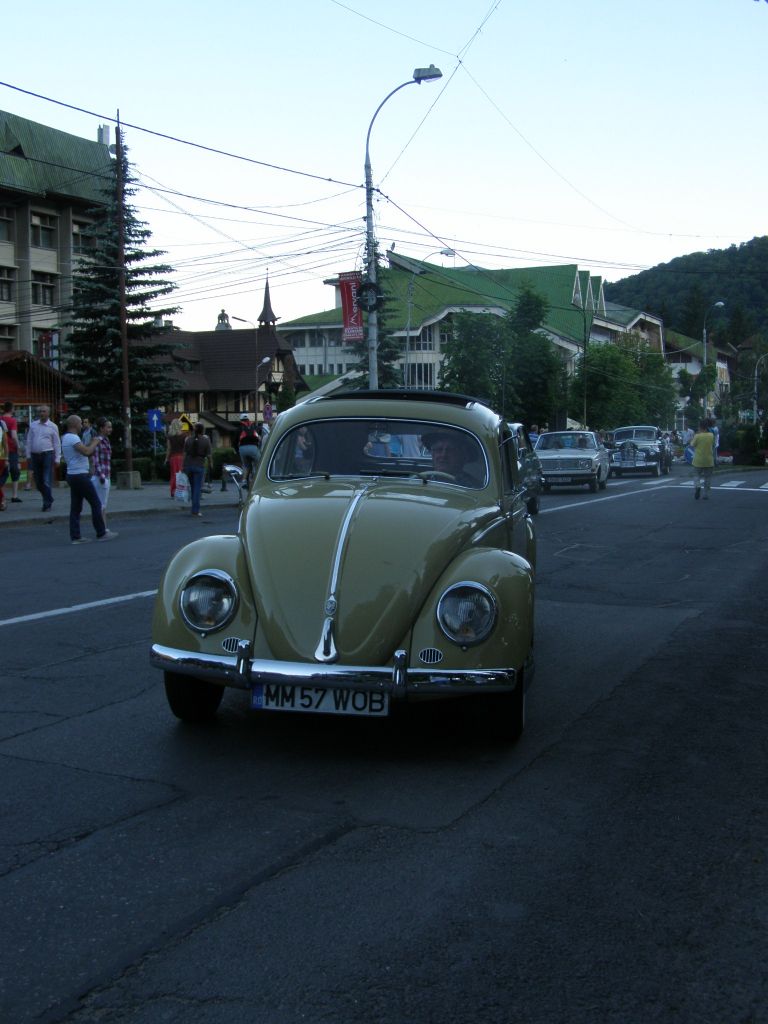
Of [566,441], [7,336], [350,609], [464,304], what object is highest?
[464,304]

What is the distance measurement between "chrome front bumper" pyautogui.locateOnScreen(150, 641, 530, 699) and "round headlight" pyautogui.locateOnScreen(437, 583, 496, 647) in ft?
0.53

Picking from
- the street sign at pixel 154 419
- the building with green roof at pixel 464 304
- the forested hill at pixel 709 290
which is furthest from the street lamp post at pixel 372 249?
the building with green roof at pixel 464 304

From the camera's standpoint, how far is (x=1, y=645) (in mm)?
8023

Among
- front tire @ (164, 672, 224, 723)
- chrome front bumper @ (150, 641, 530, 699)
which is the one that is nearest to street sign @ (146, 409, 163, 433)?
front tire @ (164, 672, 224, 723)

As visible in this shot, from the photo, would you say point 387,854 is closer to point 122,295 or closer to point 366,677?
point 366,677

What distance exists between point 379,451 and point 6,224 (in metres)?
50.6

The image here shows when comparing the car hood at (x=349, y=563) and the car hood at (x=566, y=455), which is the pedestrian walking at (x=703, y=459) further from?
the car hood at (x=349, y=563)

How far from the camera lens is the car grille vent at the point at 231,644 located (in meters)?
5.26

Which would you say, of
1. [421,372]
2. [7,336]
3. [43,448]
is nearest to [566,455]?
[43,448]

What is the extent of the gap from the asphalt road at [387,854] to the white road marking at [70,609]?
1.32 m

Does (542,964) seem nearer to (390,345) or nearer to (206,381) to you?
(390,345)

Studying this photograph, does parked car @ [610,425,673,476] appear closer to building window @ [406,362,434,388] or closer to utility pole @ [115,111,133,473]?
utility pole @ [115,111,133,473]

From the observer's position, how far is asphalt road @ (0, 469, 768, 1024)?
308 centimetres

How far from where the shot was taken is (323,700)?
5113mm
